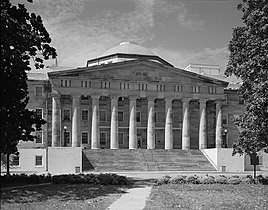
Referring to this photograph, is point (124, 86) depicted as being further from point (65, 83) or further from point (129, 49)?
point (129, 49)

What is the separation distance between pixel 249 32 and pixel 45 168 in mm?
32499

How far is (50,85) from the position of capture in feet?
188

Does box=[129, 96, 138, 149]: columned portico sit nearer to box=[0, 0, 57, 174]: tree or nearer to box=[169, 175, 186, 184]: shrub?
box=[169, 175, 186, 184]: shrub

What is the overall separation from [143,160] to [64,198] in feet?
101

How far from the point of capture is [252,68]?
907 inches

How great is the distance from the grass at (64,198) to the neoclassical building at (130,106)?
100 feet

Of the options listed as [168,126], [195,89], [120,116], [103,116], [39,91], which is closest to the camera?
[168,126]

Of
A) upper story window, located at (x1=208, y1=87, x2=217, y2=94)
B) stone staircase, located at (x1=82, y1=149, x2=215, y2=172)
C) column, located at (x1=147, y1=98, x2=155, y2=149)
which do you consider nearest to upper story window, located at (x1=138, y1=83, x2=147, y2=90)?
column, located at (x1=147, y1=98, x2=155, y2=149)

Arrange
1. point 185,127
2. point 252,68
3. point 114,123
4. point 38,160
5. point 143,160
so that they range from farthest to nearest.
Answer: point 185,127, point 114,123, point 38,160, point 143,160, point 252,68

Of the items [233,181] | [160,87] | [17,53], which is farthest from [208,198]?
[160,87]

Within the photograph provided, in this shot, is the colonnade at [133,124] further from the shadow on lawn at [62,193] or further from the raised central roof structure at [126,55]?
the shadow on lawn at [62,193]

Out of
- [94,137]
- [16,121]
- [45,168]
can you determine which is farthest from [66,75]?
[16,121]

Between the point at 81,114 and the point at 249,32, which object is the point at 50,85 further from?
the point at 249,32

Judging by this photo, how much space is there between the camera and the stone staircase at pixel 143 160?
4562cm
